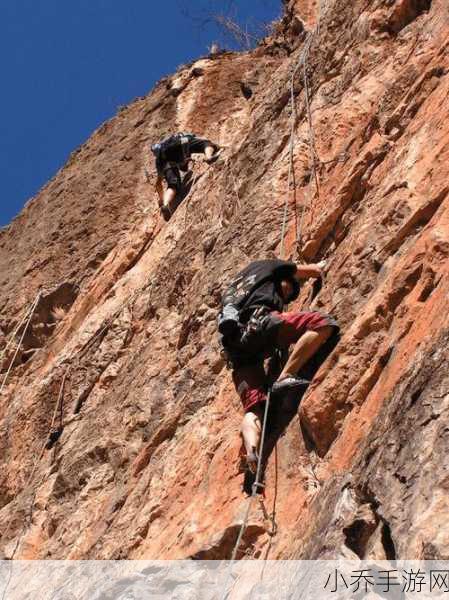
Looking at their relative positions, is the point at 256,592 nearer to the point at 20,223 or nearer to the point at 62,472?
the point at 62,472

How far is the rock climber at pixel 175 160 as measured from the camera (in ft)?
39.8

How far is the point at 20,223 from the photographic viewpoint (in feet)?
52.4

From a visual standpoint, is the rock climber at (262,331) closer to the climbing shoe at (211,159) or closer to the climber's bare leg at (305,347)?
the climber's bare leg at (305,347)

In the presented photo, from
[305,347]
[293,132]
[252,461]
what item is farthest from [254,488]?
[293,132]

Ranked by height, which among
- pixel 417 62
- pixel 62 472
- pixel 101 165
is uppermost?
pixel 101 165

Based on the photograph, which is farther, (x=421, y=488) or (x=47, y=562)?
(x=47, y=562)

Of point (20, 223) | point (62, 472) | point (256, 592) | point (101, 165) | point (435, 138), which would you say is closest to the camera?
point (256, 592)

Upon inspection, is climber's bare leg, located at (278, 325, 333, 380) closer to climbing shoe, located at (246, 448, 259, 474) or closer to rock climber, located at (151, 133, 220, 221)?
climbing shoe, located at (246, 448, 259, 474)

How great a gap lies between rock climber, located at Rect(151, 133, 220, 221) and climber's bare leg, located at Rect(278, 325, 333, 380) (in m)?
5.67

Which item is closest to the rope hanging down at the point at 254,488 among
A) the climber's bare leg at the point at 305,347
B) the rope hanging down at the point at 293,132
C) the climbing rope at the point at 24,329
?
the climber's bare leg at the point at 305,347

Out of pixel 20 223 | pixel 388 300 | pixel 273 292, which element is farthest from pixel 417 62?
pixel 20 223

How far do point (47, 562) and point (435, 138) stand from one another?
4.33 m

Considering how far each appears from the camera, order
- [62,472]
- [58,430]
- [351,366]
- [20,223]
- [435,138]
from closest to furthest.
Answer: [351,366] → [435,138] → [62,472] → [58,430] → [20,223]

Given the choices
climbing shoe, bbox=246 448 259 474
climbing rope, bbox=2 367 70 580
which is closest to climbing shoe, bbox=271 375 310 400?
climbing shoe, bbox=246 448 259 474
